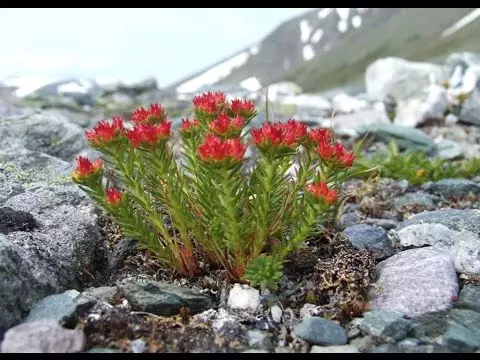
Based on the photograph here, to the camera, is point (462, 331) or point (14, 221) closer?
point (462, 331)

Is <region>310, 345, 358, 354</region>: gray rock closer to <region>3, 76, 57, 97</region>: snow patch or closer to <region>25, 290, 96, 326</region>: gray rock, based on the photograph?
<region>25, 290, 96, 326</region>: gray rock

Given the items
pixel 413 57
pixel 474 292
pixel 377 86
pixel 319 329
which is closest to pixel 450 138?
pixel 474 292

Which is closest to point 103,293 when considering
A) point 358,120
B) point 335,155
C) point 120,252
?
point 120,252

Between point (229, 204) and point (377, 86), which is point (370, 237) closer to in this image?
point (229, 204)

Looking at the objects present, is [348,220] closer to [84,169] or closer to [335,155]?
[335,155]

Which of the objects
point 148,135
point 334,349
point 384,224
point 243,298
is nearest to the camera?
point 334,349

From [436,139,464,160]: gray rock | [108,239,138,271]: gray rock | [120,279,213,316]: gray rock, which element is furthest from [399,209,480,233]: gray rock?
[436,139,464,160]: gray rock

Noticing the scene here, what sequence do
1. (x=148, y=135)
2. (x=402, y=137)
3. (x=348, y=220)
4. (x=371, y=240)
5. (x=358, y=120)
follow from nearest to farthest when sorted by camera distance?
(x=148, y=135), (x=371, y=240), (x=348, y=220), (x=402, y=137), (x=358, y=120)
